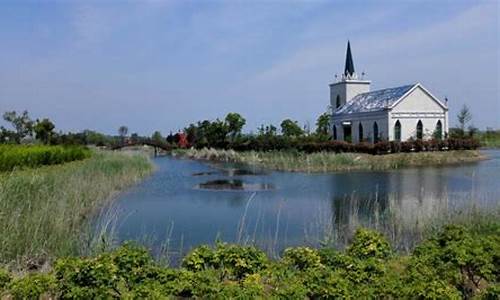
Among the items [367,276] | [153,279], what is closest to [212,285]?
[153,279]

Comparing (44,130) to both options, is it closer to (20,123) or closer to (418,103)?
(20,123)

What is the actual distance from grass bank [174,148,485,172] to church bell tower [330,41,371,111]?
13574 millimetres

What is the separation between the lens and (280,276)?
4355 mm

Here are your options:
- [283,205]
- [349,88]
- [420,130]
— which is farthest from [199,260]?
[349,88]

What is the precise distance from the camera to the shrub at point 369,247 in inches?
199

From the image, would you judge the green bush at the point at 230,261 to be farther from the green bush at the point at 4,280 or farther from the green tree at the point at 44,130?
the green tree at the point at 44,130

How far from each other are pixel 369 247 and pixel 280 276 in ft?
3.92

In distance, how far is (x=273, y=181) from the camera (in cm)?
1973

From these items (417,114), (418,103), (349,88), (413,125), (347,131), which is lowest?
(347,131)

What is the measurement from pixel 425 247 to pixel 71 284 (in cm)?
319

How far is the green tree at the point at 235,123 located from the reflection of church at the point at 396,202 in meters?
26.6

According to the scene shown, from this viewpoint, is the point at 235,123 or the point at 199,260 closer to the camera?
the point at 199,260

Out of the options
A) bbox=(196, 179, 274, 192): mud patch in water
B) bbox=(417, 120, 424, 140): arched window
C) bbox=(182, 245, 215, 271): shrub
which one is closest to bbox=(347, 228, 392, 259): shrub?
bbox=(182, 245, 215, 271): shrub

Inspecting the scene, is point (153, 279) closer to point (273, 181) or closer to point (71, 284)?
point (71, 284)
